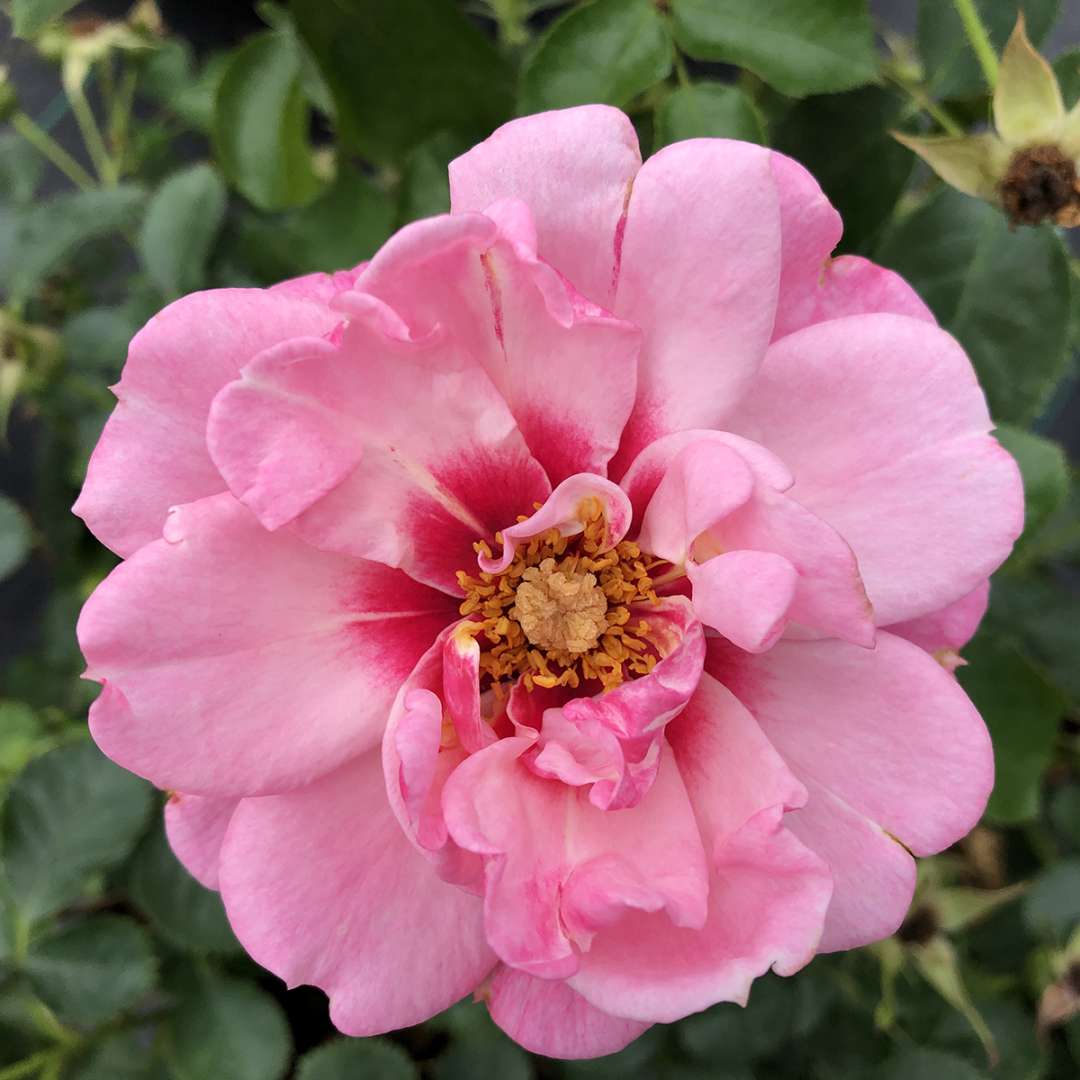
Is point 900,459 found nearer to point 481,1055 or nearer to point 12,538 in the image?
point 481,1055

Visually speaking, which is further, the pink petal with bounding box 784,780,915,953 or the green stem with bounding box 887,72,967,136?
the green stem with bounding box 887,72,967,136

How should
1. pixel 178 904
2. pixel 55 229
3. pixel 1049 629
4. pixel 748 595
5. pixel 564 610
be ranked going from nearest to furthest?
1. pixel 748 595
2. pixel 564 610
3. pixel 178 904
4. pixel 55 229
5. pixel 1049 629

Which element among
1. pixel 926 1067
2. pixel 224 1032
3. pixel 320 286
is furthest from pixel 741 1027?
pixel 320 286

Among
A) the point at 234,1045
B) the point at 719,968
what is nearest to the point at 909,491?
the point at 719,968

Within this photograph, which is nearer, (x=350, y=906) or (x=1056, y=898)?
(x=350, y=906)

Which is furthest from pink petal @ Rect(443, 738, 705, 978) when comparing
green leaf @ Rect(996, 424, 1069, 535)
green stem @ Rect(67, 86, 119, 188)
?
green stem @ Rect(67, 86, 119, 188)

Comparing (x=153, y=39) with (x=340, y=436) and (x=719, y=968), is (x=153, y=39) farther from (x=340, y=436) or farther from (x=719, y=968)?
(x=719, y=968)

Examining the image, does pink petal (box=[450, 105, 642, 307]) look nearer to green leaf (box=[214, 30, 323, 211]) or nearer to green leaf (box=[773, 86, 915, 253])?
green leaf (box=[773, 86, 915, 253])
